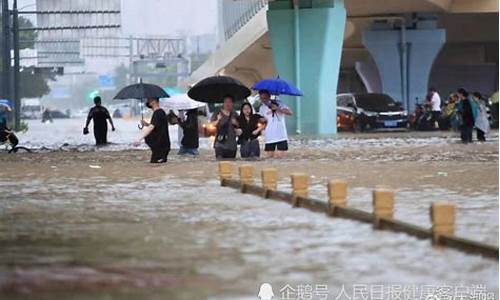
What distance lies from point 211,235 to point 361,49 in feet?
221

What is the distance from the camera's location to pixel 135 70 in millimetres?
110562

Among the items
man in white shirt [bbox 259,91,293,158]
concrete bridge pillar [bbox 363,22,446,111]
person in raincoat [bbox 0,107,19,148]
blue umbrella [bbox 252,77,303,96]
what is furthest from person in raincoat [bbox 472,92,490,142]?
concrete bridge pillar [bbox 363,22,446,111]

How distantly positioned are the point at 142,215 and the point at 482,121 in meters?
19.3

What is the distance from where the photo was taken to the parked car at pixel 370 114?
44.3 metres

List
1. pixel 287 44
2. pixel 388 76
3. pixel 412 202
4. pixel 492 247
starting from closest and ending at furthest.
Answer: pixel 492 247, pixel 412 202, pixel 287 44, pixel 388 76

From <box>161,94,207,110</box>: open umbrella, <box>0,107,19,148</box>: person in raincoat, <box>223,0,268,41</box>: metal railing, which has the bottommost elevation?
<box>0,107,19,148</box>: person in raincoat

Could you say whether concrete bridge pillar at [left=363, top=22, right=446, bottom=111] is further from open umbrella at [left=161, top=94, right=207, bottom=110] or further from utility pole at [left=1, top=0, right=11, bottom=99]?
open umbrella at [left=161, top=94, right=207, bottom=110]

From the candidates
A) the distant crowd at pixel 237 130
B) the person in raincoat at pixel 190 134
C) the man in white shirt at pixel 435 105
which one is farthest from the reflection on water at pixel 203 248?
the man in white shirt at pixel 435 105


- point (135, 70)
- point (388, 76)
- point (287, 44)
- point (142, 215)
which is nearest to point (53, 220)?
point (142, 215)

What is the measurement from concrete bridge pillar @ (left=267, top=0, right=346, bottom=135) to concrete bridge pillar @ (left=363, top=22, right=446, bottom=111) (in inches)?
526

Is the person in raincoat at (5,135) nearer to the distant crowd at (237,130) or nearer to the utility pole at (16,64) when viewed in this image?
the distant crowd at (237,130)

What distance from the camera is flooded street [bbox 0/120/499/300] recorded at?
8.62 metres

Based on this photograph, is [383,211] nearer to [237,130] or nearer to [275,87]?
[237,130]

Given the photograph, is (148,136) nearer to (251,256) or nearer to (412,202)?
(412,202)
